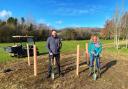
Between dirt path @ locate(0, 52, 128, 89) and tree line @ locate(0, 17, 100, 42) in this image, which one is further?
tree line @ locate(0, 17, 100, 42)

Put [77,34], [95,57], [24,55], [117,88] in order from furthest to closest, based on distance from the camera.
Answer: [77,34] < [24,55] < [95,57] < [117,88]

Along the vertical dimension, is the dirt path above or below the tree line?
below

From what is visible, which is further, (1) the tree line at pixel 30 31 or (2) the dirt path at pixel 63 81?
(1) the tree line at pixel 30 31

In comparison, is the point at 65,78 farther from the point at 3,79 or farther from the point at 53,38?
the point at 3,79

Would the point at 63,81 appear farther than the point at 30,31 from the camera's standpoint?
No

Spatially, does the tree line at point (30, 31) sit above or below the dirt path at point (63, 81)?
above

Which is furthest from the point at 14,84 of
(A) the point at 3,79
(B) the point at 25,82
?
(A) the point at 3,79

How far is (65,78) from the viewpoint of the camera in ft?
30.1

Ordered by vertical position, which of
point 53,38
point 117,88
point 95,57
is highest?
point 53,38

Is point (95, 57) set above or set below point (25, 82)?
above

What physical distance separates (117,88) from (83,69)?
10.6 ft

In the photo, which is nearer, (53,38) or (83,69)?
(53,38)

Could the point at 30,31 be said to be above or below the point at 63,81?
above

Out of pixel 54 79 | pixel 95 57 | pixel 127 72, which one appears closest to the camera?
pixel 54 79
